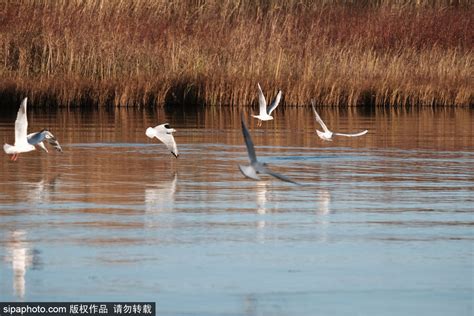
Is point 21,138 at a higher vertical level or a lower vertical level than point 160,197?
higher

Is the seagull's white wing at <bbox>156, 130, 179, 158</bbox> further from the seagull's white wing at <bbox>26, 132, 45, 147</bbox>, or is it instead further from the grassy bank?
the grassy bank

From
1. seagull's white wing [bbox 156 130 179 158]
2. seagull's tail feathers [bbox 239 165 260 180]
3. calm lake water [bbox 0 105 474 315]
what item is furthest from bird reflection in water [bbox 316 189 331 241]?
seagull's white wing [bbox 156 130 179 158]

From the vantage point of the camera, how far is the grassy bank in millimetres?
23203

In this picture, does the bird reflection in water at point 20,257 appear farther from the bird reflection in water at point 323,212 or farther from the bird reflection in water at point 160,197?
the bird reflection in water at point 323,212

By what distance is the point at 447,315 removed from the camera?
6129 millimetres

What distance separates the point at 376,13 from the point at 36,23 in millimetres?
9138

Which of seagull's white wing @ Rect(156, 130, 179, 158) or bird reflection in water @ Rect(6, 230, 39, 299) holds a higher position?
seagull's white wing @ Rect(156, 130, 179, 158)

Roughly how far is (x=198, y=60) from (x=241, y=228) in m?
15.9

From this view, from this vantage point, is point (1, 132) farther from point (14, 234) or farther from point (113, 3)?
point (113, 3)

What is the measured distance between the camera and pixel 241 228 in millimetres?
8594

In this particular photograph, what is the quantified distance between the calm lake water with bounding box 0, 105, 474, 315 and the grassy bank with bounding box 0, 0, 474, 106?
7.62 metres

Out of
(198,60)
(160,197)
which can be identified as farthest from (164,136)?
(198,60)

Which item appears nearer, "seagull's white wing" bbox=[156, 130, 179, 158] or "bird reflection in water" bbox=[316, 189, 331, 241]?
"bird reflection in water" bbox=[316, 189, 331, 241]

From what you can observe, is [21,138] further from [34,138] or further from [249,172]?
[249,172]
